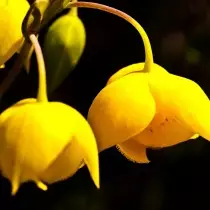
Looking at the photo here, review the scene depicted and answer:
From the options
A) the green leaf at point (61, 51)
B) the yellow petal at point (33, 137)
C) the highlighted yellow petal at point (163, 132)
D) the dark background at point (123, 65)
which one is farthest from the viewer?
the dark background at point (123, 65)

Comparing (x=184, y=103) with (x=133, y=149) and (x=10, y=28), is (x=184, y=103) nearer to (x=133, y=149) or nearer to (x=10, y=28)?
(x=133, y=149)

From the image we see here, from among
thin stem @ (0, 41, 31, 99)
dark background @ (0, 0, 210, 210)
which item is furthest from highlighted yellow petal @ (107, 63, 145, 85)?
dark background @ (0, 0, 210, 210)

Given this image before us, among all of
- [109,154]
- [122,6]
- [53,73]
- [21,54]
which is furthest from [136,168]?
[21,54]

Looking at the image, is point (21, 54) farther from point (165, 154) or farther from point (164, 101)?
point (165, 154)

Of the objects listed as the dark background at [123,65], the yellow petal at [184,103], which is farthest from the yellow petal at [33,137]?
the dark background at [123,65]

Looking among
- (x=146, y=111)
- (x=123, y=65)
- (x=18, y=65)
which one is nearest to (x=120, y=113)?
(x=146, y=111)

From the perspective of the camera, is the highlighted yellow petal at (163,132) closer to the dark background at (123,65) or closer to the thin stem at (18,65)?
the thin stem at (18,65)
